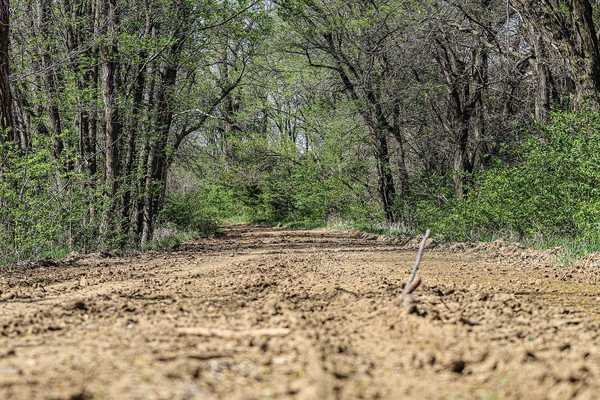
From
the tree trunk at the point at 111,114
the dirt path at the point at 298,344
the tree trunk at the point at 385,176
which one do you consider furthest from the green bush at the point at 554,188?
the tree trunk at the point at 111,114

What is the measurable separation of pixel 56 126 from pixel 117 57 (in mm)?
2211

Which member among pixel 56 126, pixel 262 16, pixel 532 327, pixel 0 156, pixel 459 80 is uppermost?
pixel 262 16

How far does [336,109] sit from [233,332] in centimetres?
2130

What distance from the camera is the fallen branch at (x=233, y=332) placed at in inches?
123

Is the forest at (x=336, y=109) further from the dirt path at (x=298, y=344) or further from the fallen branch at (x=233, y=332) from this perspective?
the fallen branch at (x=233, y=332)

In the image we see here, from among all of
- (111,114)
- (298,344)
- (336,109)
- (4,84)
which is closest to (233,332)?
(298,344)

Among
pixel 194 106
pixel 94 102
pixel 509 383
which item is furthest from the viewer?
pixel 194 106

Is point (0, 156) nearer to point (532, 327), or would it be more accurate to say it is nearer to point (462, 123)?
point (532, 327)

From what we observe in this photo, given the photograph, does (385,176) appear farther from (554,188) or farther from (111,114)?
(554,188)

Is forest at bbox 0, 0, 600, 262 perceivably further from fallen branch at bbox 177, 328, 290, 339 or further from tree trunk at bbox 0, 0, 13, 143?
fallen branch at bbox 177, 328, 290, 339

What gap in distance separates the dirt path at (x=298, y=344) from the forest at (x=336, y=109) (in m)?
5.67

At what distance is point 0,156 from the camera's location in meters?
10.2

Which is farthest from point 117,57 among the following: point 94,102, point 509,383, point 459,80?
point 509,383

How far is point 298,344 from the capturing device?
2836 millimetres
